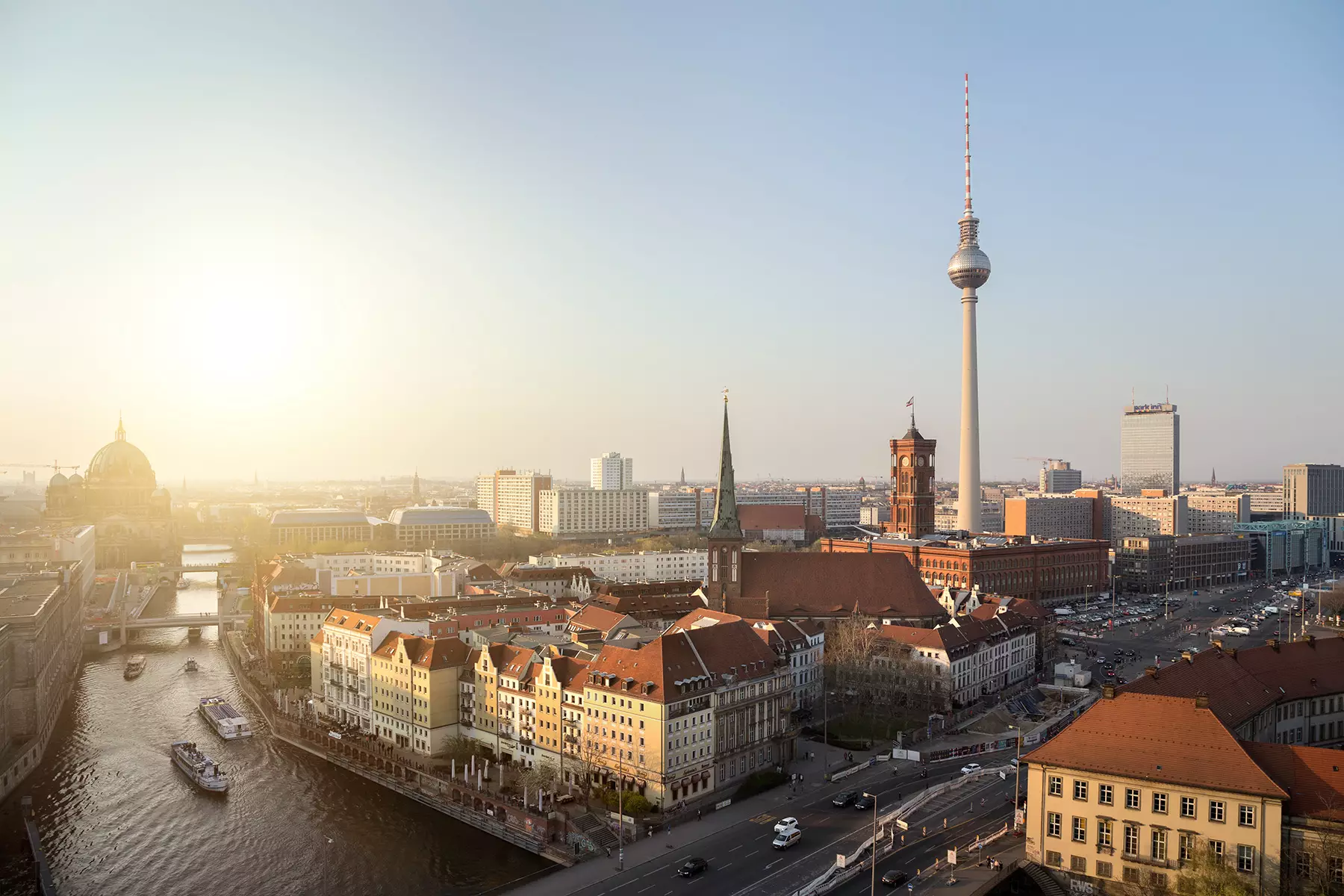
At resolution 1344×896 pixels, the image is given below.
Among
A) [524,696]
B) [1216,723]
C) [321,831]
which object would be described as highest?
[1216,723]

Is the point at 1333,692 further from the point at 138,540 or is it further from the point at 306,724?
the point at 138,540

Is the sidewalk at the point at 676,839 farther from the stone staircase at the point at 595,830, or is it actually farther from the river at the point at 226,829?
the river at the point at 226,829

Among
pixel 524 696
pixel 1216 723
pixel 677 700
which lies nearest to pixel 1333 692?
pixel 1216 723

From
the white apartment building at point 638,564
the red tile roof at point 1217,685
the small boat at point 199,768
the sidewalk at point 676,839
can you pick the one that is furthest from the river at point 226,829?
the white apartment building at point 638,564

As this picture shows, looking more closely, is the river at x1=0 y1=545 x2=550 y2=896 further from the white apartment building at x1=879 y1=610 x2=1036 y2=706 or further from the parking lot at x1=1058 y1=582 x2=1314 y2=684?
the parking lot at x1=1058 y1=582 x2=1314 y2=684

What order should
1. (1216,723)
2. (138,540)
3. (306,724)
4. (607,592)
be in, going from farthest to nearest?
(138,540) < (607,592) < (306,724) < (1216,723)

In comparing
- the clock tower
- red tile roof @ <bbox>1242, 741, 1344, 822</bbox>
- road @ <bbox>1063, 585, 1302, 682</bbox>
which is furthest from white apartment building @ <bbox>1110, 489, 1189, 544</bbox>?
red tile roof @ <bbox>1242, 741, 1344, 822</bbox>

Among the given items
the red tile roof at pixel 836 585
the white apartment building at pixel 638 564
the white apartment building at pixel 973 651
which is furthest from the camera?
the white apartment building at pixel 638 564
